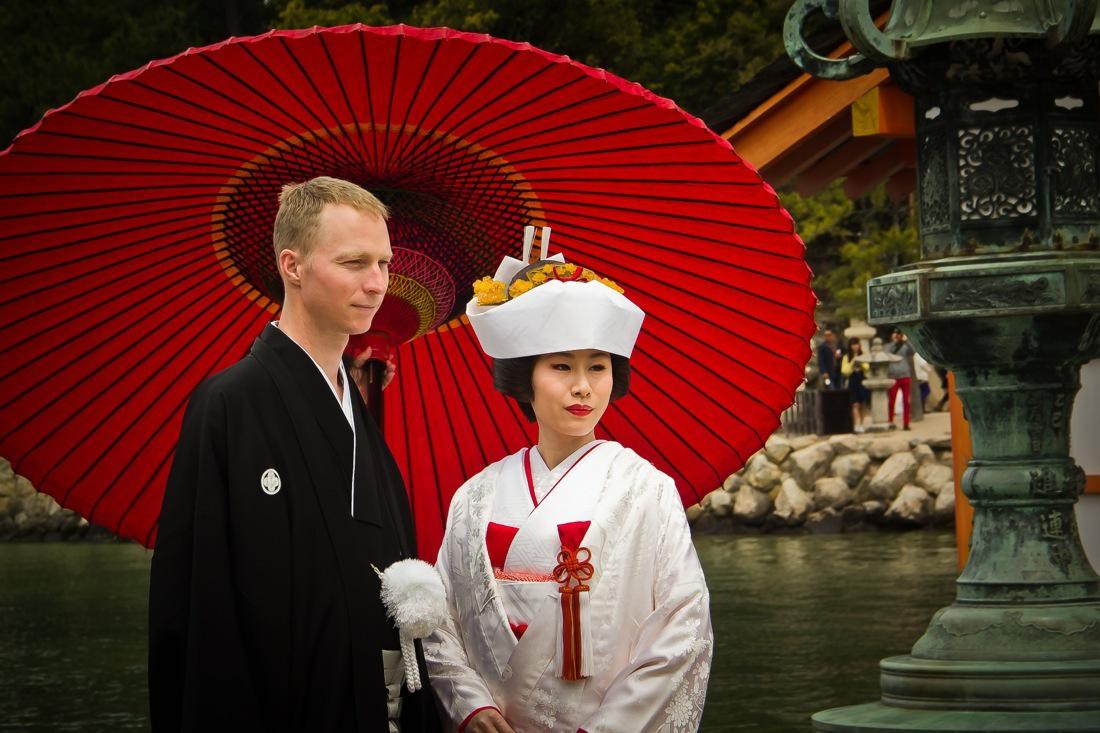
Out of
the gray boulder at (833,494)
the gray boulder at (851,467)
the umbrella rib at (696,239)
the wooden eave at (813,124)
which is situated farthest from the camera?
the gray boulder at (851,467)

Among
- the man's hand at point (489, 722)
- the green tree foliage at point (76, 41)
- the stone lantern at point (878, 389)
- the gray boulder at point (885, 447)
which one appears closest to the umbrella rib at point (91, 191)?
the man's hand at point (489, 722)

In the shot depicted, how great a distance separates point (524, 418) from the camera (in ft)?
12.9

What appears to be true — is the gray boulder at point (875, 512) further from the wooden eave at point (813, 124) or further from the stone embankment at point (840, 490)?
the wooden eave at point (813, 124)

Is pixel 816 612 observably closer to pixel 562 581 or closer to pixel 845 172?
pixel 845 172

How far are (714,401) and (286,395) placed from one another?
1.23 m

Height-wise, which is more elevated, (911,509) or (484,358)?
(484,358)

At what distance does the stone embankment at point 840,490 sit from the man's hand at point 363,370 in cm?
1466

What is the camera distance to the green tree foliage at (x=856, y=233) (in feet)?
81.5

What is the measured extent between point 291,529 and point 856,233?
2663 centimetres

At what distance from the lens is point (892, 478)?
61.6 ft

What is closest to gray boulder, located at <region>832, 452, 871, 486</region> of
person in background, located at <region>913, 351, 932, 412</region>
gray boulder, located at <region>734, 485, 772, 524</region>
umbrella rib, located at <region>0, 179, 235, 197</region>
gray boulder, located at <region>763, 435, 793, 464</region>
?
gray boulder, located at <region>763, 435, 793, 464</region>

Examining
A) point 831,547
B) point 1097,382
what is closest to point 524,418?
point 1097,382

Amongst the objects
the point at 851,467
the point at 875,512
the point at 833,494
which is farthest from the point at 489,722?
the point at 851,467

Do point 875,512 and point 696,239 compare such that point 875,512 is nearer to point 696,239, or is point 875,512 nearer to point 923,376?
point 923,376
